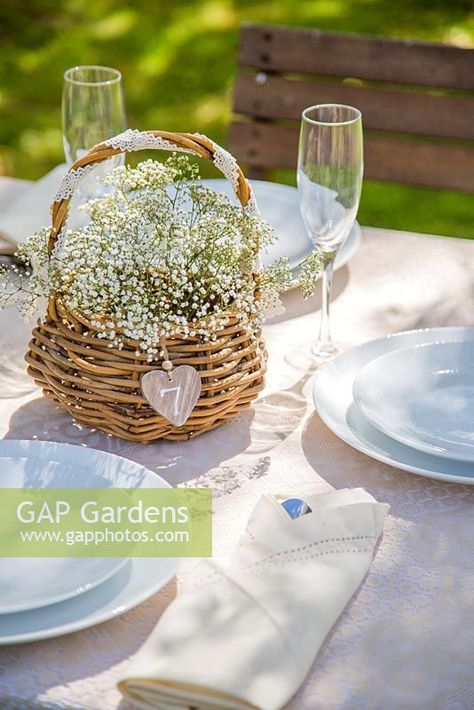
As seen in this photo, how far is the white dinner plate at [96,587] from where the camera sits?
86 centimetres

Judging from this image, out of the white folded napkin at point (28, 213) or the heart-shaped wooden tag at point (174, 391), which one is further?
the white folded napkin at point (28, 213)

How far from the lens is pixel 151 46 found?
15.5 feet

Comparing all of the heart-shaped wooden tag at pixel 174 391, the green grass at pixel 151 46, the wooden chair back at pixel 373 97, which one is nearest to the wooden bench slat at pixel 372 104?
the wooden chair back at pixel 373 97

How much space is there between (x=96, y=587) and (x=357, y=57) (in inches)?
60.4

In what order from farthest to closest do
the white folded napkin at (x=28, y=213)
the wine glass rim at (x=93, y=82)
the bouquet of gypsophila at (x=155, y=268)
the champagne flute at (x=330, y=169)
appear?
1. the white folded napkin at (x=28, y=213)
2. the wine glass rim at (x=93, y=82)
3. the champagne flute at (x=330, y=169)
4. the bouquet of gypsophila at (x=155, y=268)

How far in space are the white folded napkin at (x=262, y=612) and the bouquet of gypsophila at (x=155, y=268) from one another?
0.21 metres

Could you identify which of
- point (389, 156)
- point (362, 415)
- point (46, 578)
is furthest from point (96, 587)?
point (389, 156)

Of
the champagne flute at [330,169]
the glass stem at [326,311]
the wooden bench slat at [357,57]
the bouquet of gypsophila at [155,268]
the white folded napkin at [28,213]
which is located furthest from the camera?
the wooden bench slat at [357,57]

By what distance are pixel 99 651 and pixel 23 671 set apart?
0.06 m

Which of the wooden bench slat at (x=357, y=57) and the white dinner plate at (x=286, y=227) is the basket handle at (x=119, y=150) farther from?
the wooden bench slat at (x=357, y=57)

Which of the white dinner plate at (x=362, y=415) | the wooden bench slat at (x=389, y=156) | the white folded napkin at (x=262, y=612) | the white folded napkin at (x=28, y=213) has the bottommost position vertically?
the wooden bench slat at (x=389, y=156)

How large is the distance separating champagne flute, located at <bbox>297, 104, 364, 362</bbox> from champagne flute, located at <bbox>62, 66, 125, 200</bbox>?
1.09 ft

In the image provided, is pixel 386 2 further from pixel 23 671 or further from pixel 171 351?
pixel 23 671

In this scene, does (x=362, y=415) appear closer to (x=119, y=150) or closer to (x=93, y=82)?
(x=119, y=150)
